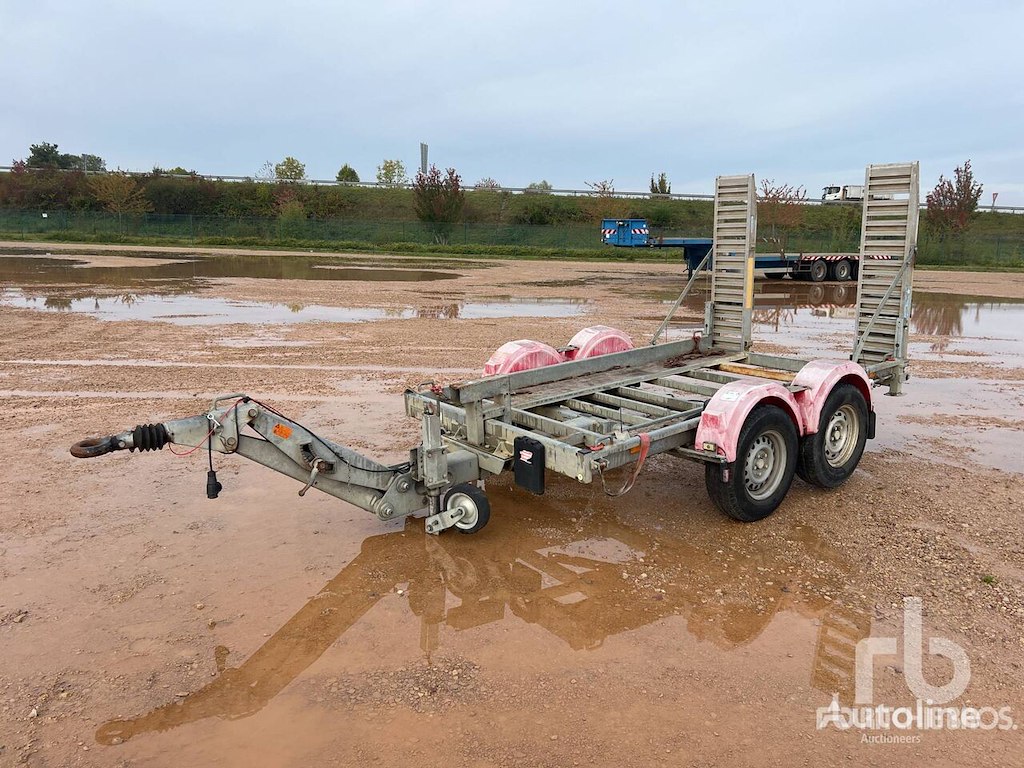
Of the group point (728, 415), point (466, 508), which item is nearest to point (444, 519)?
point (466, 508)

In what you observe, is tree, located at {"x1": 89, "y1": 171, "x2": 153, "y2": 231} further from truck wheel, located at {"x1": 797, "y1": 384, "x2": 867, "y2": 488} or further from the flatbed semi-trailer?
truck wheel, located at {"x1": 797, "y1": 384, "x2": 867, "y2": 488}

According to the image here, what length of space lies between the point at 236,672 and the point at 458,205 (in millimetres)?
49166

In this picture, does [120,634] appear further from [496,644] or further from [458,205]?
[458,205]

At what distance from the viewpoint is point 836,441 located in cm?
671

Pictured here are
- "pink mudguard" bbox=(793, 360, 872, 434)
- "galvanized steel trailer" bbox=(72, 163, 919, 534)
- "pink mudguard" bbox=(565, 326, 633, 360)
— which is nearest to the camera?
"galvanized steel trailer" bbox=(72, 163, 919, 534)

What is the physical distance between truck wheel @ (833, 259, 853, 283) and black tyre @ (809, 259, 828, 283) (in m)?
0.45

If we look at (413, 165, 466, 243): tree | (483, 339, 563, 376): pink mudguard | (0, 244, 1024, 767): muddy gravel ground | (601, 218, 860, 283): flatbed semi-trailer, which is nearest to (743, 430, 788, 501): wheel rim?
(0, 244, 1024, 767): muddy gravel ground

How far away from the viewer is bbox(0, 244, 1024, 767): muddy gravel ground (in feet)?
11.6

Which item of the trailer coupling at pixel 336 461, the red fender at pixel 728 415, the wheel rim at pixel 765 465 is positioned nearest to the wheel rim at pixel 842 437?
the wheel rim at pixel 765 465

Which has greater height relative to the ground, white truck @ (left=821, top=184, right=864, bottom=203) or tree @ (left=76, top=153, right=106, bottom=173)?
tree @ (left=76, top=153, right=106, bottom=173)

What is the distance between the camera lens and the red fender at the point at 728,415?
532cm

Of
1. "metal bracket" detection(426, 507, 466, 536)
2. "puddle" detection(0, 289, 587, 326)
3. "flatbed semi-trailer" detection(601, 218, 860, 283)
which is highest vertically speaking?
"flatbed semi-trailer" detection(601, 218, 860, 283)

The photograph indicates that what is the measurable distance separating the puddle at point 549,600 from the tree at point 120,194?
5538cm

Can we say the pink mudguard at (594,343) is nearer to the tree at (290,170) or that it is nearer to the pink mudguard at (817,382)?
the pink mudguard at (817,382)
